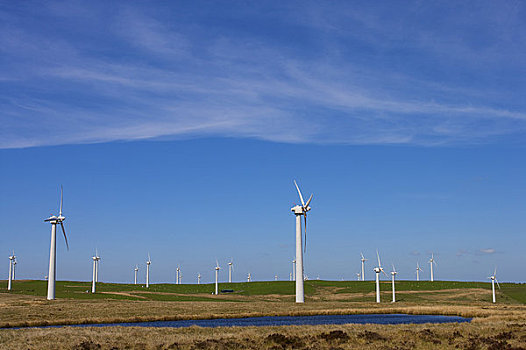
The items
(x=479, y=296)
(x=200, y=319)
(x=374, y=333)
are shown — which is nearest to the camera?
(x=374, y=333)

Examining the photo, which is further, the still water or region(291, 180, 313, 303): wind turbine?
region(291, 180, 313, 303): wind turbine

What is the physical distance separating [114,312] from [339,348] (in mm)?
48088

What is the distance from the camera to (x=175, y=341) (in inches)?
1615

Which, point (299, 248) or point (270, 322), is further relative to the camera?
point (299, 248)

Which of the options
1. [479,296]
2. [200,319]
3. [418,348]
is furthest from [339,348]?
[479,296]

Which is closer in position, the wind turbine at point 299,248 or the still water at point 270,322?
the still water at point 270,322

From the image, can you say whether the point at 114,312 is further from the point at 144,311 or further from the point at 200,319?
the point at 200,319

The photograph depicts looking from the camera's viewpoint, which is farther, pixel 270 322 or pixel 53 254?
pixel 53 254

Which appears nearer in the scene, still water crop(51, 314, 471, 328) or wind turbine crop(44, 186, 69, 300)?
still water crop(51, 314, 471, 328)

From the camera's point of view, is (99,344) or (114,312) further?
(114,312)

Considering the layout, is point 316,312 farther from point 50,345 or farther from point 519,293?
point 519,293

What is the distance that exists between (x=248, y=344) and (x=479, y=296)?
432 ft

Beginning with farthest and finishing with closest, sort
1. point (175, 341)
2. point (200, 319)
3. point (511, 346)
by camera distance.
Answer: point (200, 319) < point (175, 341) < point (511, 346)

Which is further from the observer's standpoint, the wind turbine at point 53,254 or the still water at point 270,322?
the wind turbine at point 53,254
